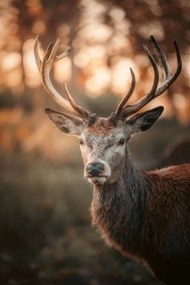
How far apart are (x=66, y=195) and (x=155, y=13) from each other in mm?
9186

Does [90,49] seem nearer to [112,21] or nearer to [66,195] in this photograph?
[112,21]

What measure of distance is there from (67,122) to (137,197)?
129 cm

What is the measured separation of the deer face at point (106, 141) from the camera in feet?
20.0

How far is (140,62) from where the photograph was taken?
20844 mm

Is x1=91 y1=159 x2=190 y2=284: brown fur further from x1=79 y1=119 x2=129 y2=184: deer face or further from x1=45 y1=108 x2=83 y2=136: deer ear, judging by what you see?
x1=45 y1=108 x2=83 y2=136: deer ear

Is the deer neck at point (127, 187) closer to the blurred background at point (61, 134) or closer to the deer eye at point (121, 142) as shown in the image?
the deer eye at point (121, 142)

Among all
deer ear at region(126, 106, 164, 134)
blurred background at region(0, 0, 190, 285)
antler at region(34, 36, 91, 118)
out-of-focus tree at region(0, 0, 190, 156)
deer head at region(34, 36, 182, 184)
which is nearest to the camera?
deer head at region(34, 36, 182, 184)

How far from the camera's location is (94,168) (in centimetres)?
602

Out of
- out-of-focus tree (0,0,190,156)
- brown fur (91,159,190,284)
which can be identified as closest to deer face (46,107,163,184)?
brown fur (91,159,190,284)

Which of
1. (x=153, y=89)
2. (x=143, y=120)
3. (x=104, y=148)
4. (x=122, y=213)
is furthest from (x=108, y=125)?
(x=122, y=213)

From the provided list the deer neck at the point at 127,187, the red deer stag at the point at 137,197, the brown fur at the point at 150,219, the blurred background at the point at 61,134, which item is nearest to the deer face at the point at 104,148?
the red deer stag at the point at 137,197

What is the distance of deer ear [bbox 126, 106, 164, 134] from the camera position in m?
6.80

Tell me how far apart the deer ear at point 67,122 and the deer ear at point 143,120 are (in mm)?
631

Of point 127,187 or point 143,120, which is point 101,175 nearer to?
point 127,187
